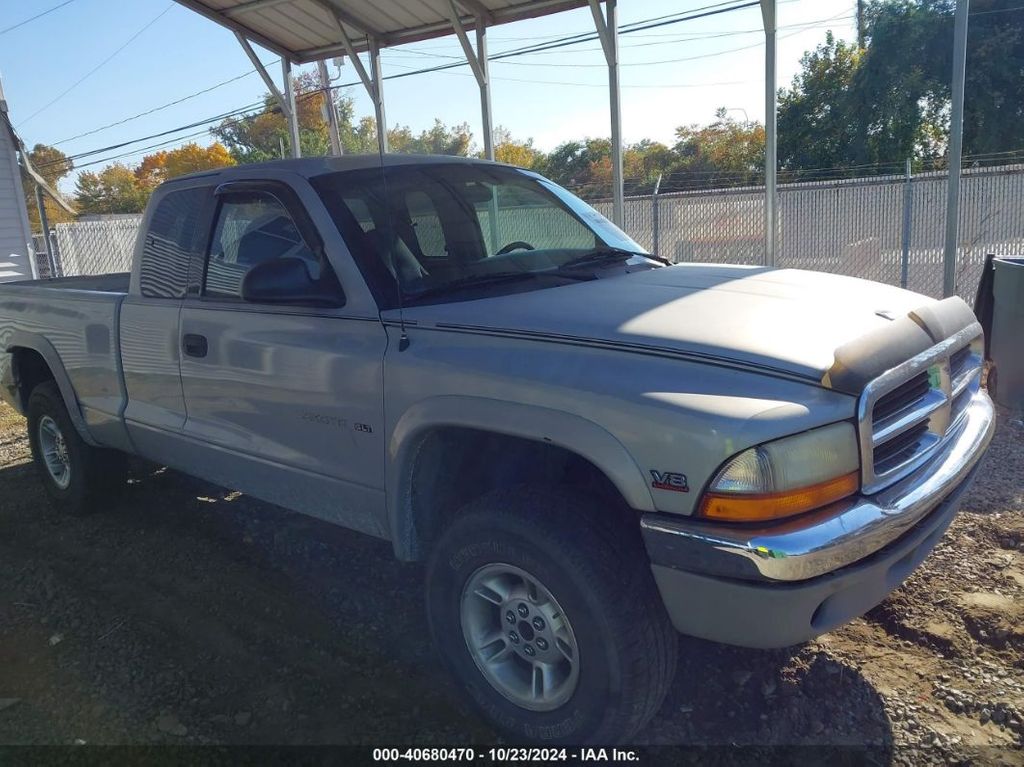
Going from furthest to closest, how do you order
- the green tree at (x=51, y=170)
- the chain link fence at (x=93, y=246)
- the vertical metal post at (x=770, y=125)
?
the green tree at (x=51, y=170) < the chain link fence at (x=93, y=246) < the vertical metal post at (x=770, y=125)

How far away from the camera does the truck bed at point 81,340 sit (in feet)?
15.0

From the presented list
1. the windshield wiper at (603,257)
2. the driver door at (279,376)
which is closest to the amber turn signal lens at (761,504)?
the driver door at (279,376)

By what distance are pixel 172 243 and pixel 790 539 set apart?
11.5 feet

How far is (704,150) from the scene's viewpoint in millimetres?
41875

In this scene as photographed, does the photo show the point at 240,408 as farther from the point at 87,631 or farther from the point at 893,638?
the point at 893,638

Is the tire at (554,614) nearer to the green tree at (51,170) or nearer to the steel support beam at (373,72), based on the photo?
the steel support beam at (373,72)

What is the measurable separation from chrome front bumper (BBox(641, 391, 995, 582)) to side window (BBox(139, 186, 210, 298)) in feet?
9.59

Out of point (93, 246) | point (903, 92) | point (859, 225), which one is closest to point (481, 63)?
point (859, 225)

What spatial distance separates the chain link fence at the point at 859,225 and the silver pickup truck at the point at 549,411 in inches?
314

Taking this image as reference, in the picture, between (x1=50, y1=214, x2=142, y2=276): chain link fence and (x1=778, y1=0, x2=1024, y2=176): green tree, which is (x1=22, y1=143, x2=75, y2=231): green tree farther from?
(x1=778, y1=0, x2=1024, y2=176): green tree

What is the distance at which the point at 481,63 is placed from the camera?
9414mm

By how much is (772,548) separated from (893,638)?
160 centimetres

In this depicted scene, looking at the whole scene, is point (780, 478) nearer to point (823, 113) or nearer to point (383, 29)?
point (383, 29)

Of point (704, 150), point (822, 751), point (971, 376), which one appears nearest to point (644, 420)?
point (822, 751)
